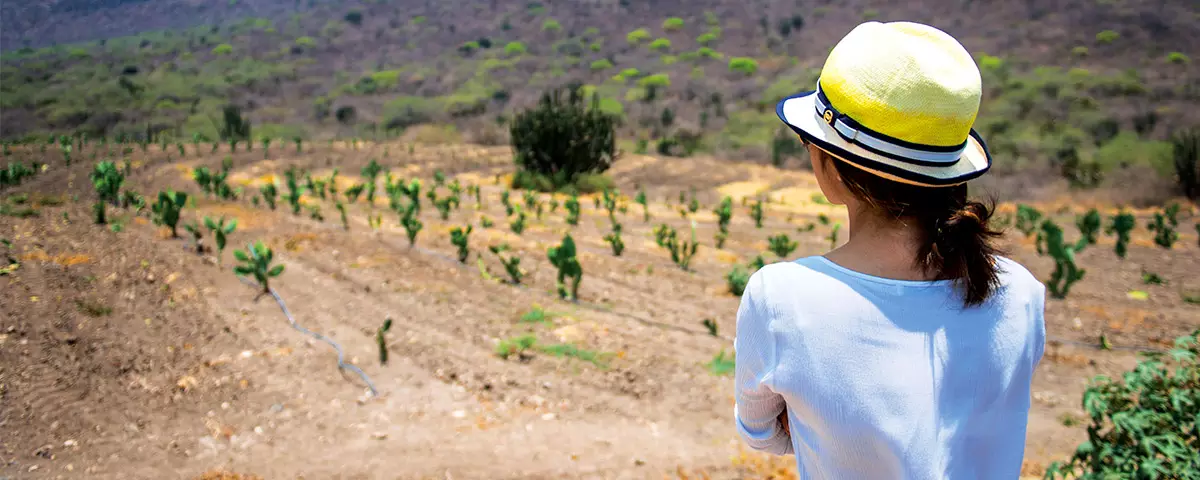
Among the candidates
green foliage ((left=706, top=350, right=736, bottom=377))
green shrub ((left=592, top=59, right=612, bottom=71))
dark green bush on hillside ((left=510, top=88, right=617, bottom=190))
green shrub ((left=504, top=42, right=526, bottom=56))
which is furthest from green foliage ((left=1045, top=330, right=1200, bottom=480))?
green shrub ((left=504, top=42, right=526, bottom=56))

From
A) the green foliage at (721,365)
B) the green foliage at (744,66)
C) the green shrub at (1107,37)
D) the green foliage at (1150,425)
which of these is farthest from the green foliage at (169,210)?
the green shrub at (1107,37)

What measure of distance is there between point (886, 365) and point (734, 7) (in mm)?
61164

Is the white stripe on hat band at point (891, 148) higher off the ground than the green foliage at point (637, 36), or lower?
lower

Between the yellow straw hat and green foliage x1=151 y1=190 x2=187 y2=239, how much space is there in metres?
7.62

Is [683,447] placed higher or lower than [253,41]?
lower

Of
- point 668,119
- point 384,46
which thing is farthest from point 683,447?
point 384,46

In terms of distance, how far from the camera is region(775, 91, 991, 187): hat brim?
1.08 m

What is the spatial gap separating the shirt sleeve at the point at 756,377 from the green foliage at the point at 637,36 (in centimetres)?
5307

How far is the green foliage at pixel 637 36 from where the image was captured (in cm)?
5297

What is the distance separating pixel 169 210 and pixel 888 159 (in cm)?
772

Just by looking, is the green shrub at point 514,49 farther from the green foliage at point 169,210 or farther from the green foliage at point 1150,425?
the green foliage at point 1150,425

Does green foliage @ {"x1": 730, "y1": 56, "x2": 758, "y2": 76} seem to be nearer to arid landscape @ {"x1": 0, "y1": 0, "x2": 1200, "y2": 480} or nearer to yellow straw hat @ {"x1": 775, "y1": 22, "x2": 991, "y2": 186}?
arid landscape @ {"x1": 0, "y1": 0, "x2": 1200, "y2": 480}

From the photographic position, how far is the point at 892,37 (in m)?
1.07

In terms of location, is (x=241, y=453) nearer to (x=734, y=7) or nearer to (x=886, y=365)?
(x=886, y=365)
